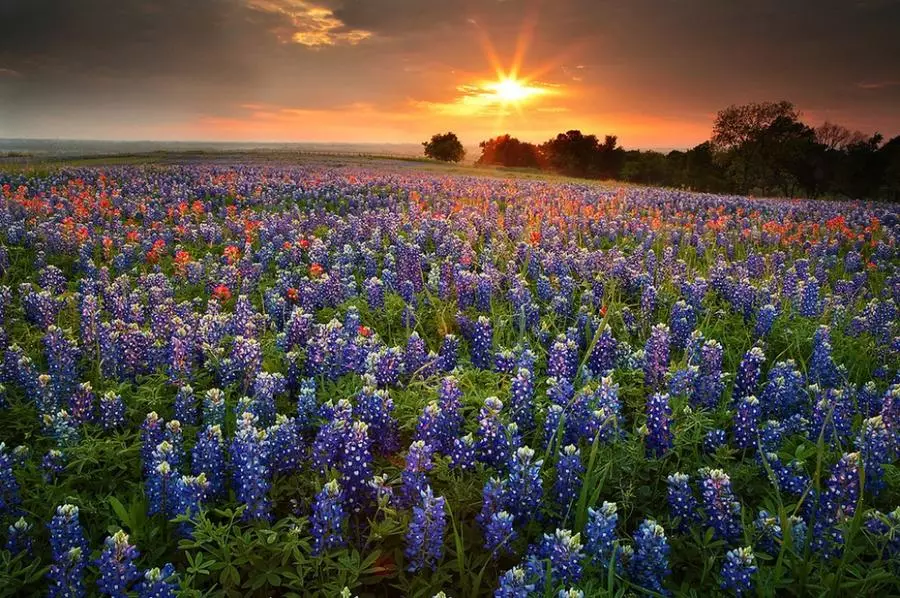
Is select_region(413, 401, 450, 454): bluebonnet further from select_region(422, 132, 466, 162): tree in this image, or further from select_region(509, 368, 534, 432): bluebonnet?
select_region(422, 132, 466, 162): tree

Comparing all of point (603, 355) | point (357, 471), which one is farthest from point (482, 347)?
point (357, 471)

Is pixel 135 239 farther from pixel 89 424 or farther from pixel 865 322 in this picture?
pixel 865 322

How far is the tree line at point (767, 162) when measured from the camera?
6131 cm

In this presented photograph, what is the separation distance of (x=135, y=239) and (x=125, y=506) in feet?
22.8

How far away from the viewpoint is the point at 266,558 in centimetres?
278

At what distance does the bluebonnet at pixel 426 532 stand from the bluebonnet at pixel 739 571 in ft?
4.21

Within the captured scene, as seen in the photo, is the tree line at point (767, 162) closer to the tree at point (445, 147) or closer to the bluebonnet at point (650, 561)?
the tree at point (445, 147)

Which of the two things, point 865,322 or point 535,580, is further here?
point 865,322

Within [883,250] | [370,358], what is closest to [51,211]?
[370,358]

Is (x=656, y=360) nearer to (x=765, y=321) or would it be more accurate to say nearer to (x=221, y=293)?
(x=765, y=321)

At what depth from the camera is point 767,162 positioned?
64.8 meters

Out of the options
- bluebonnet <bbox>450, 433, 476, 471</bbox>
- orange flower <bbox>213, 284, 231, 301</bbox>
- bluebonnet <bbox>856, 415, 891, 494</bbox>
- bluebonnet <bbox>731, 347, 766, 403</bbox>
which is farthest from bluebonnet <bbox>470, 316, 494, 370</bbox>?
orange flower <bbox>213, 284, 231, 301</bbox>

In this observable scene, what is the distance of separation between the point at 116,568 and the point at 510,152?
92208 millimetres

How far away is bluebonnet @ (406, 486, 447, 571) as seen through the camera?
2.60 m
